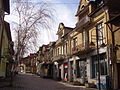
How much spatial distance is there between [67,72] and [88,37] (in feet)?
34.3

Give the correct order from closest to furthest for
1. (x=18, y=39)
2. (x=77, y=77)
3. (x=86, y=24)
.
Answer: (x=18, y=39) → (x=86, y=24) → (x=77, y=77)

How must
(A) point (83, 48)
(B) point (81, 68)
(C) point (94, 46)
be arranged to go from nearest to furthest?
(C) point (94, 46) < (A) point (83, 48) < (B) point (81, 68)

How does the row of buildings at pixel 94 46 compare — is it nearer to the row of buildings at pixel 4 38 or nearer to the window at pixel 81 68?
the window at pixel 81 68

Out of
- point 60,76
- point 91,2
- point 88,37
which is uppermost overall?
point 91,2

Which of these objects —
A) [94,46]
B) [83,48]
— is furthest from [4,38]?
[94,46]

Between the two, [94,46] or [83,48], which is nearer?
[94,46]

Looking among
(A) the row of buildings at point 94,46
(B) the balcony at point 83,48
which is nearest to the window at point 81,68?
(A) the row of buildings at point 94,46

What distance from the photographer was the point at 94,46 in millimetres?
27469

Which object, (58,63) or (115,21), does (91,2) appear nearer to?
(115,21)

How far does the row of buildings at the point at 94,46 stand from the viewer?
2270 cm

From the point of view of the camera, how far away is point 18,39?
24375 millimetres

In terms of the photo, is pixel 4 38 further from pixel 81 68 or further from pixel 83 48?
pixel 81 68

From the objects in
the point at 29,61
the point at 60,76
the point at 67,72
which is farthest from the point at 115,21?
the point at 29,61

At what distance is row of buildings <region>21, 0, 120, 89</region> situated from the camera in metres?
22.7
